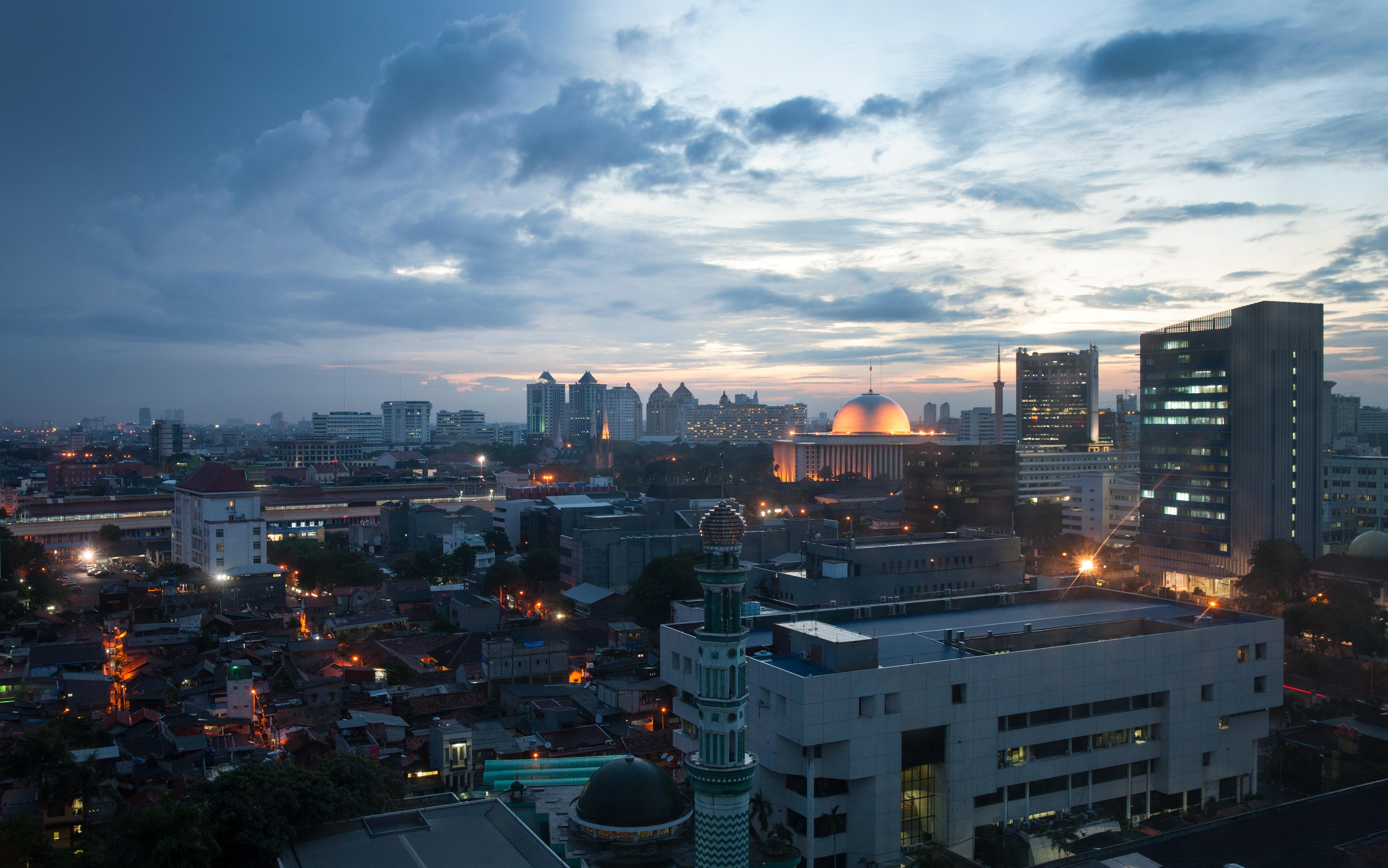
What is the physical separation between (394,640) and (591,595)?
8661 millimetres

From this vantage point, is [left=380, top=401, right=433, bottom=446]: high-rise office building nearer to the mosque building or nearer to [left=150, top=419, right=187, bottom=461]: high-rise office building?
[left=150, top=419, right=187, bottom=461]: high-rise office building

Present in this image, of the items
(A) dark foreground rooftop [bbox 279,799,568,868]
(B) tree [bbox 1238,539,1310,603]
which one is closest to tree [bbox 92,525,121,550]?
(A) dark foreground rooftop [bbox 279,799,568,868]

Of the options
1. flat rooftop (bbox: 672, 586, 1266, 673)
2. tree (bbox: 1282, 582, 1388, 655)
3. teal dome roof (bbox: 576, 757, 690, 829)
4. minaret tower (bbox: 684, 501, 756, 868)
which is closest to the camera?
minaret tower (bbox: 684, 501, 756, 868)

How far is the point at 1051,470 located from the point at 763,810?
190 ft

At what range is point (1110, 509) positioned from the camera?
50.7 metres

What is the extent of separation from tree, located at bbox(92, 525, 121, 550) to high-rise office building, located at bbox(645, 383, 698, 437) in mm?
128867

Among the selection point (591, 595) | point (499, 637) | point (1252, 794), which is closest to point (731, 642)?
point (1252, 794)

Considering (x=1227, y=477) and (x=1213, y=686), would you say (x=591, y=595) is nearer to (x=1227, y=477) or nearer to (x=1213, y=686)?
(x=1213, y=686)

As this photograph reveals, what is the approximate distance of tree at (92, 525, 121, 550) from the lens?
5034 cm

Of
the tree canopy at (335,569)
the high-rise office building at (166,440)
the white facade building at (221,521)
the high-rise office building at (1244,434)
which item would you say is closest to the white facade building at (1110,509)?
the high-rise office building at (1244,434)

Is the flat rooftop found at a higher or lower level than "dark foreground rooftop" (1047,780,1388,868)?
higher

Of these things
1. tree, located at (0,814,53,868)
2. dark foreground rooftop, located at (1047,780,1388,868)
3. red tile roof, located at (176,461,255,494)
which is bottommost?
dark foreground rooftop, located at (1047,780,1388,868)

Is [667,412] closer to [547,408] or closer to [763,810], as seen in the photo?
[547,408]

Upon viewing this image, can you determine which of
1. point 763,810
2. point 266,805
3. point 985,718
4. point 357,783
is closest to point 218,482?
point 357,783
